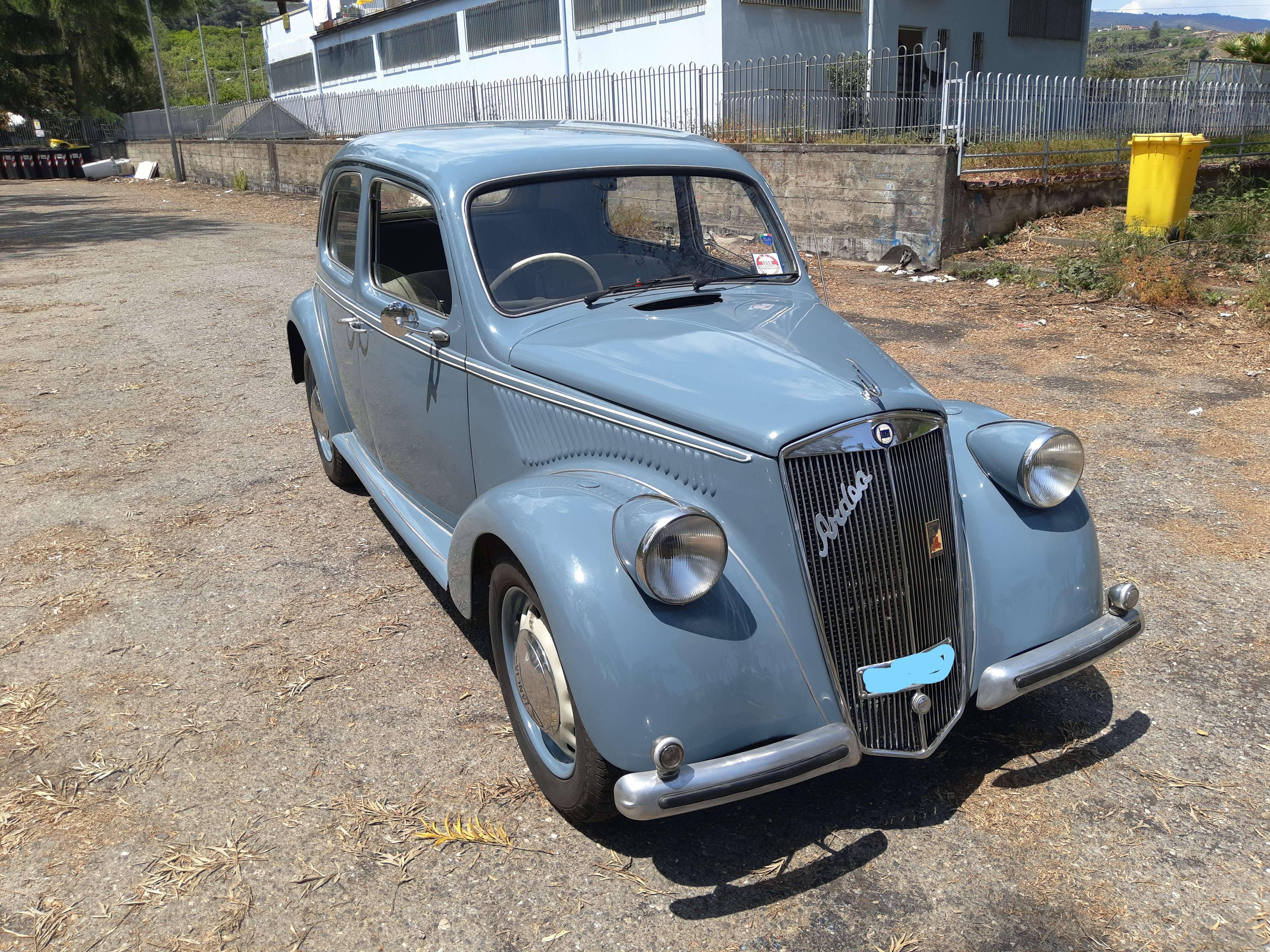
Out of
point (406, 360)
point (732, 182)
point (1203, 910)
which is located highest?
point (732, 182)

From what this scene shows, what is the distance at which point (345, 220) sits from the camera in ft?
15.7

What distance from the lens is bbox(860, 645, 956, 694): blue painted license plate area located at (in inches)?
106

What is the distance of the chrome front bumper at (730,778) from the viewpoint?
2377 mm


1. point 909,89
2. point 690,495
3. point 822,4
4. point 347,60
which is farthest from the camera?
point 347,60

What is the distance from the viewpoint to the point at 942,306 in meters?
9.86

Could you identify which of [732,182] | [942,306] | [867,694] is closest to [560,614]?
[867,694]

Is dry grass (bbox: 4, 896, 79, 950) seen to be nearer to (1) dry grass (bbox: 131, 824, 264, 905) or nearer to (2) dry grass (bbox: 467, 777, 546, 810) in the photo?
(1) dry grass (bbox: 131, 824, 264, 905)

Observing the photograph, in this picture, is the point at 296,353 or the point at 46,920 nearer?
the point at 46,920

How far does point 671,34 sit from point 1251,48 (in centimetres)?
1733

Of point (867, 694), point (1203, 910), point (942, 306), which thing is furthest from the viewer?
point (942, 306)

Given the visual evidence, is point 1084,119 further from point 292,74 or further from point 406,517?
point 292,74

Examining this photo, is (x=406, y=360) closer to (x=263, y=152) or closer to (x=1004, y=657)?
(x=1004, y=657)

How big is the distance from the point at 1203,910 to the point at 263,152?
27399 millimetres

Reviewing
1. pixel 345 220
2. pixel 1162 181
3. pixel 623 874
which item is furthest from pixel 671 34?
pixel 623 874
